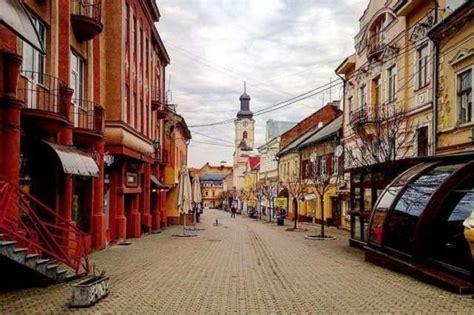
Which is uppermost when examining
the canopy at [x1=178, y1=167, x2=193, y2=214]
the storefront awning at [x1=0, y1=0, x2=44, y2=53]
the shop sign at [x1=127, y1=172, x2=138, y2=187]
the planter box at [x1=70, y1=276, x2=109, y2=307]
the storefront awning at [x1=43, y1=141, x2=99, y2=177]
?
the storefront awning at [x1=0, y1=0, x2=44, y2=53]

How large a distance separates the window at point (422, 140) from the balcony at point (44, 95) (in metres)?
13.8

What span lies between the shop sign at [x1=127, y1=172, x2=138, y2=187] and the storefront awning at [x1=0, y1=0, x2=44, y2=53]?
1510cm

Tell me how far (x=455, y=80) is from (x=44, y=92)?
43.3 feet

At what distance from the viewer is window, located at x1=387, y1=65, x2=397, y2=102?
25438 millimetres

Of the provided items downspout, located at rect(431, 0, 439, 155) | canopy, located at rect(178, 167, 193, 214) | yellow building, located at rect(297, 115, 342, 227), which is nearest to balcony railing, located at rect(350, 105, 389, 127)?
downspout, located at rect(431, 0, 439, 155)

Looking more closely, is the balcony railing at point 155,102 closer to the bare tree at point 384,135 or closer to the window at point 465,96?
the bare tree at point 384,135

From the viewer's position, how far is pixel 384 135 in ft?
68.2

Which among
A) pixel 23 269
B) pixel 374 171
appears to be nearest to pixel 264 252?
pixel 374 171

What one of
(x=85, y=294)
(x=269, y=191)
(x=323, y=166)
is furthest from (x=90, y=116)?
(x=269, y=191)

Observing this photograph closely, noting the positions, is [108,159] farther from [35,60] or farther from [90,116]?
[35,60]

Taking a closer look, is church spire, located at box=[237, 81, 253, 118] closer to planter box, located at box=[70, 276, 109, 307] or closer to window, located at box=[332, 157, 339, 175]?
window, located at box=[332, 157, 339, 175]

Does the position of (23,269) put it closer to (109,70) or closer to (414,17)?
(109,70)

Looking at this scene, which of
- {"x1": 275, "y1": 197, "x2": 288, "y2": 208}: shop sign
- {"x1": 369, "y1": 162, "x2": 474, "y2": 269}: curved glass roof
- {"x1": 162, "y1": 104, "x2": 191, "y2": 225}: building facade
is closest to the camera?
{"x1": 369, "y1": 162, "x2": 474, "y2": 269}: curved glass roof

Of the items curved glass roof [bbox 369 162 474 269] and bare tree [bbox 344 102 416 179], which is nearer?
curved glass roof [bbox 369 162 474 269]
